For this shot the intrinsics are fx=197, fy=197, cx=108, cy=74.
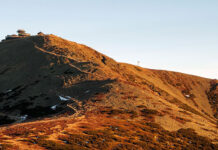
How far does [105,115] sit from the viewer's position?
186 feet

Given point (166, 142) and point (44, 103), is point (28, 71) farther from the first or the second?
point (166, 142)

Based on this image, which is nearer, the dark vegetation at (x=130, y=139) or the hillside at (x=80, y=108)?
the dark vegetation at (x=130, y=139)

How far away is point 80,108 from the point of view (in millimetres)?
62281

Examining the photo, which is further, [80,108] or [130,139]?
[80,108]

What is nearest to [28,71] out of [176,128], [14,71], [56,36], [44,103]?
[14,71]

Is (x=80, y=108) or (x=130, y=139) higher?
(x=80, y=108)

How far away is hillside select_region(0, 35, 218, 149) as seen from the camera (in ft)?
129

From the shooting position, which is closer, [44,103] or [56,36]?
[44,103]

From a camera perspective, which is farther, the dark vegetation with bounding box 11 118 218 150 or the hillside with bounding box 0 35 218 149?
the hillside with bounding box 0 35 218 149

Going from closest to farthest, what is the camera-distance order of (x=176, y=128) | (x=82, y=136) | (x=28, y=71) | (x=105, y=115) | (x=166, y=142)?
(x=82, y=136) → (x=166, y=142) → (x=176, y=128) → (x=105, y=115) → (x=28, y=71)

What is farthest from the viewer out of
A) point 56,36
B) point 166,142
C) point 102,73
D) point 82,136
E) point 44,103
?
point 56,36

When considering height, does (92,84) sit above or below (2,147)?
above

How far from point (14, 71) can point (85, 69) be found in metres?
40.5

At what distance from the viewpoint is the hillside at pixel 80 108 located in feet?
129
